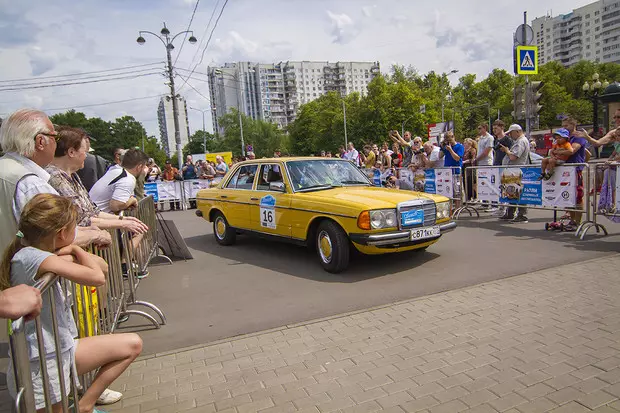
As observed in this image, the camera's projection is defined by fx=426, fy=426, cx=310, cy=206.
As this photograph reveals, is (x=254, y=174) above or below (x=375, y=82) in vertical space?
below

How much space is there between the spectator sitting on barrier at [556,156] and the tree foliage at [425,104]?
50642mm

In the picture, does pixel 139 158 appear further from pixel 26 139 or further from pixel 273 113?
pixel 273 113

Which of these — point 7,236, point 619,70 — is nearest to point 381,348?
point 7,236

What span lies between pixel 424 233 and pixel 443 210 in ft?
2.33

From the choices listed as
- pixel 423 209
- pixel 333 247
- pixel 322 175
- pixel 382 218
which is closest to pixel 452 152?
pixel 322 175

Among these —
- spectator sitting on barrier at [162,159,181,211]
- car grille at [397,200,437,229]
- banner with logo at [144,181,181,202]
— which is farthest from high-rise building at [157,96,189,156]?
car grille at [397,200,437,229]

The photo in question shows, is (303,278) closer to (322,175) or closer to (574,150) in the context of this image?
(322,175)

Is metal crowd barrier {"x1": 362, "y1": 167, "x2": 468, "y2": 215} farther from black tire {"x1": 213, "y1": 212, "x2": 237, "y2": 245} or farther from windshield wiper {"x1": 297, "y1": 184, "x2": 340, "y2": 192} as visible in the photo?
black tire {"x1": 213, "y1": 212, "x2": 237, "y2": 245}

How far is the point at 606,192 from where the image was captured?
23.6 feet

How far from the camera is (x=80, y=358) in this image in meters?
2.47

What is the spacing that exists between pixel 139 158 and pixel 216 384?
13.7ft

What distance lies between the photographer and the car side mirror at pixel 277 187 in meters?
6.98

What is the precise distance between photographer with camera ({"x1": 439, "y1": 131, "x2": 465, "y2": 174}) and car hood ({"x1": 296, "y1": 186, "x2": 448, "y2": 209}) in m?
4.66

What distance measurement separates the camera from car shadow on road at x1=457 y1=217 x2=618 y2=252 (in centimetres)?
677
